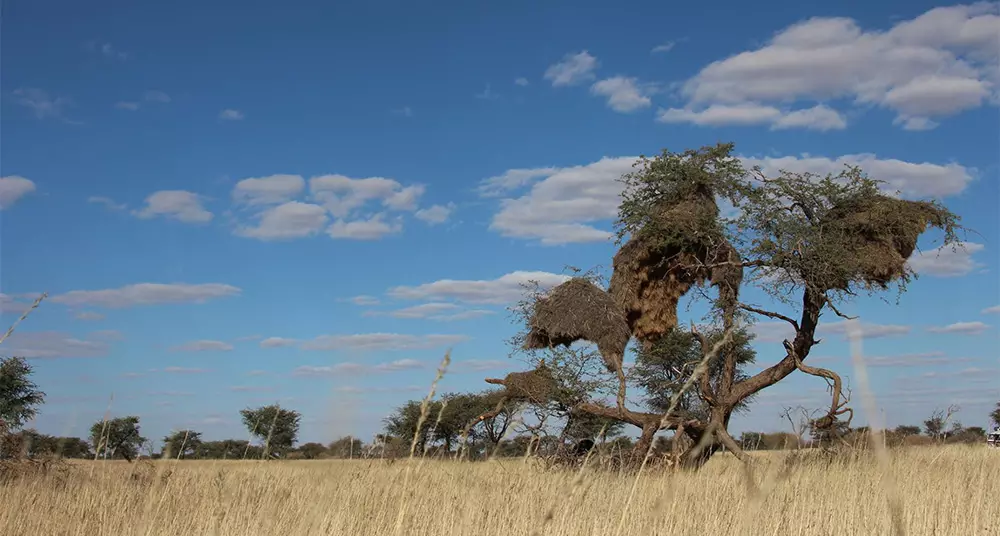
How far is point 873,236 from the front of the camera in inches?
640

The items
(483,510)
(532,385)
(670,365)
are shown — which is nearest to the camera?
(483,510)

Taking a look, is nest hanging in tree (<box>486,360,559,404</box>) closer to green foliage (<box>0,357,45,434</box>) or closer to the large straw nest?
the large straw nest

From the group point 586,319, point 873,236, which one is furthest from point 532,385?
point 873,236

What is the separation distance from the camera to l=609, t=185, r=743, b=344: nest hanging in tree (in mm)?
16219

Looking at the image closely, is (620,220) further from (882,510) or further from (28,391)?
(28,391)

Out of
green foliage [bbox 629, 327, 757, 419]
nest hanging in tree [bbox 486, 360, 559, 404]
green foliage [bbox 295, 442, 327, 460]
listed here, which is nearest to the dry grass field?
green foliage [bbox 295, 442, 327, 460]

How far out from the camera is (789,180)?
16641 millimetres

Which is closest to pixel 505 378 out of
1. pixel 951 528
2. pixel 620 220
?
pixel 620 220

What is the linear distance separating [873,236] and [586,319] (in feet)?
19.4

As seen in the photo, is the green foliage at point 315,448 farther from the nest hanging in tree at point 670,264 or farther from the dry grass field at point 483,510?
the nest hanging in tree at point 670,264

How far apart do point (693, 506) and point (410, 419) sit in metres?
26.7

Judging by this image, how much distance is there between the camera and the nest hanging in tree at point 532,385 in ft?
55.3

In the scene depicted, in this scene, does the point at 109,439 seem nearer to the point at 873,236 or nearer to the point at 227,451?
the point at 227,451

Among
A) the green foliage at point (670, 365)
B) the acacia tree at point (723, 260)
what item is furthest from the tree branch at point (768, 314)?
the green foliage at point (670, 365)
